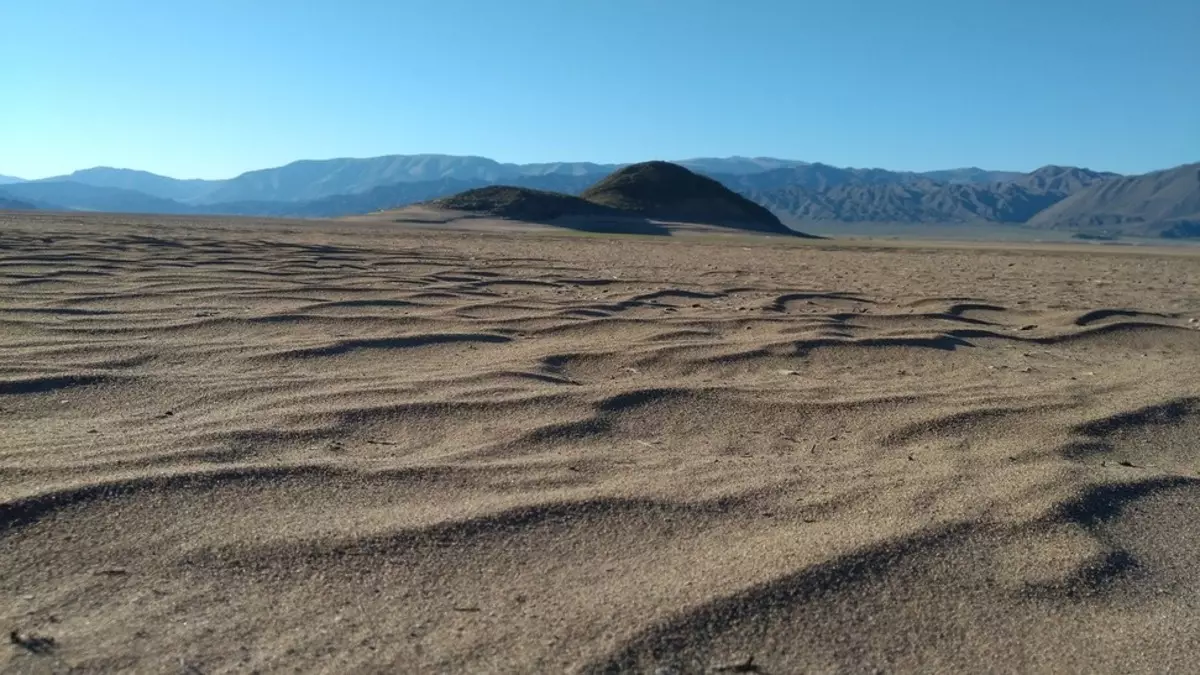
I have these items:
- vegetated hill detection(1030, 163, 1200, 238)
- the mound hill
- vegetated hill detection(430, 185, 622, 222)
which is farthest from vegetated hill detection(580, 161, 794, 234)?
vegetated hill detection(1030, 163, 1200, 238)

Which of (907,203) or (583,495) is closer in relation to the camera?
(583,495)

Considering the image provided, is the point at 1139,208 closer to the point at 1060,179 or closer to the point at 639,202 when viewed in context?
the point at 1060,179

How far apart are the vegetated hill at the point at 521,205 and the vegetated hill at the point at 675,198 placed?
243 cm

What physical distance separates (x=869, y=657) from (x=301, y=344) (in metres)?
2.84

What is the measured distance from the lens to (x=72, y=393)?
2920 mm

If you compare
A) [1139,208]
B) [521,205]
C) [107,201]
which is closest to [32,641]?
[521,205]

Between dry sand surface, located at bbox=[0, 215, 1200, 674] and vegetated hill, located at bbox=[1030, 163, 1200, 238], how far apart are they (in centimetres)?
10439

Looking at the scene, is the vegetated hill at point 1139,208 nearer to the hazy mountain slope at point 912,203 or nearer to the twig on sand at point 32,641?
the hazy mountain slope at point 912,203

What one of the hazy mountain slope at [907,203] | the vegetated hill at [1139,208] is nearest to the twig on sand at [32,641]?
the vegetated hill at [1139,208]

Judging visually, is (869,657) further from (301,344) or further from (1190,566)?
(301,344)

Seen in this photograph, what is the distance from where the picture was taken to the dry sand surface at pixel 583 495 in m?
1.55

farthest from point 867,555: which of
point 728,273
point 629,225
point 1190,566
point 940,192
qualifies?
point 940,192

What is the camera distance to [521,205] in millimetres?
32688

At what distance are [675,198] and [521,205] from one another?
845 centimetres
